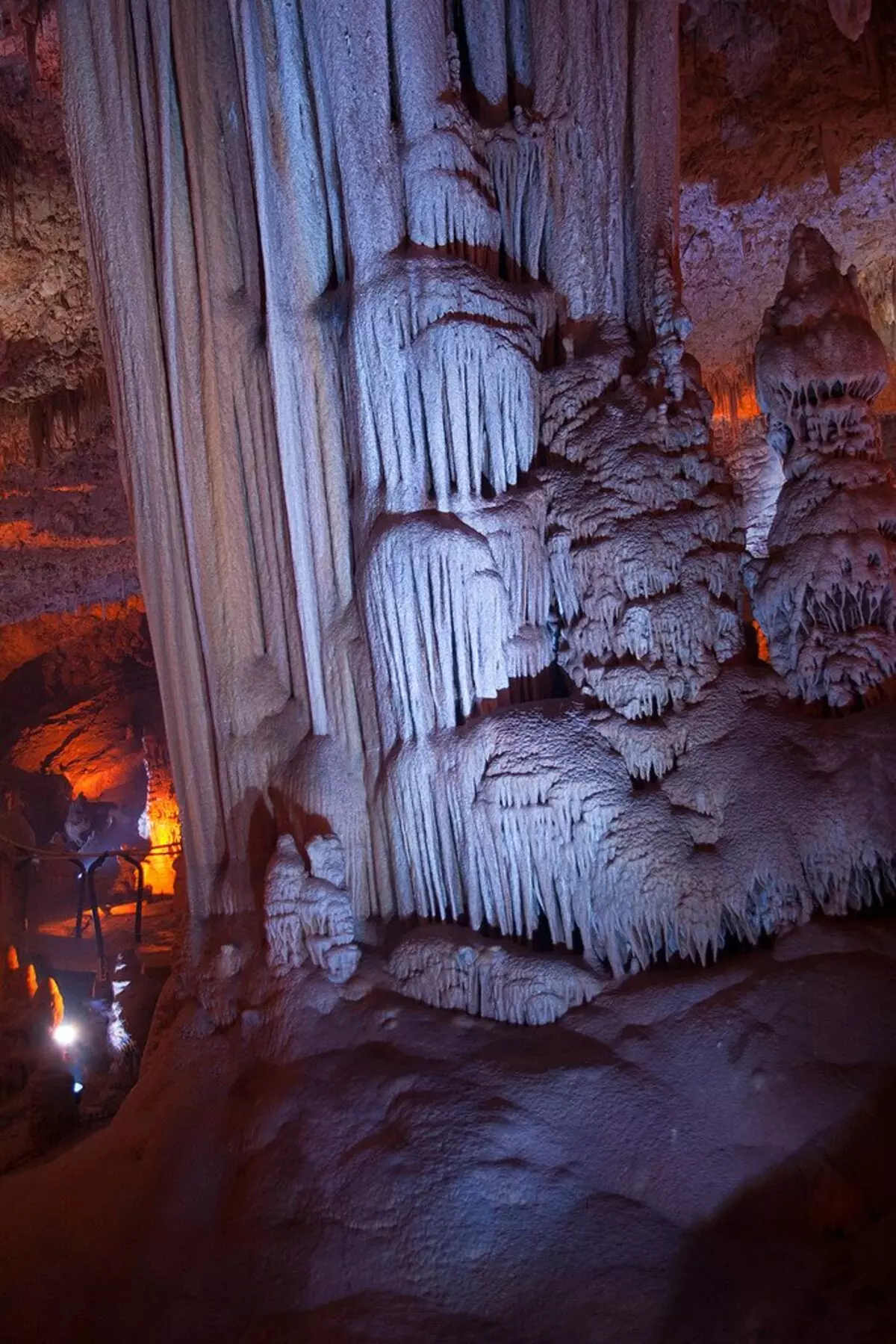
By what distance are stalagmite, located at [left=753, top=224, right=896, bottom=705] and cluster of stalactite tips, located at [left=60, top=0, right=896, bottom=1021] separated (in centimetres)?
2

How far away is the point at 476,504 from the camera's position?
6023mm

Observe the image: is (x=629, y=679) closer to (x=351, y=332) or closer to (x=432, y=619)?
(x=432, y=619)

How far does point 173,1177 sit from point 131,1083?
3.92 metres

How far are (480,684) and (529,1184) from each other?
2.56 m

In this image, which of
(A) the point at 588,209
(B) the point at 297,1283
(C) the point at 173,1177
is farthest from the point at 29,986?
(A) the point at 588,209

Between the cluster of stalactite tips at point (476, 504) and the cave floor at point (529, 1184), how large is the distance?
41 centimetres

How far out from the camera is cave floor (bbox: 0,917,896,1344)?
4.10m

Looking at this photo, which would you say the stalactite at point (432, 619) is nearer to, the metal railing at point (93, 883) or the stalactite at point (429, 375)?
the stalactite at point (429, 375)

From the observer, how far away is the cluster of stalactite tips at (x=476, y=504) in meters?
5.44

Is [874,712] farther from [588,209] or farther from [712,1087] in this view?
[588,209]

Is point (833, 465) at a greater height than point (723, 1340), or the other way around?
point (833, 465)

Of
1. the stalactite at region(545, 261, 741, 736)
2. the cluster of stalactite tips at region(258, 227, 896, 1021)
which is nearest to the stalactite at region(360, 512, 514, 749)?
the cluster of stalactite tips at region(258, 227, 896, 1021)

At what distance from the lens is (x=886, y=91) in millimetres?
7098

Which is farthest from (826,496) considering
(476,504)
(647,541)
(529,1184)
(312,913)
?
(529,1184)
